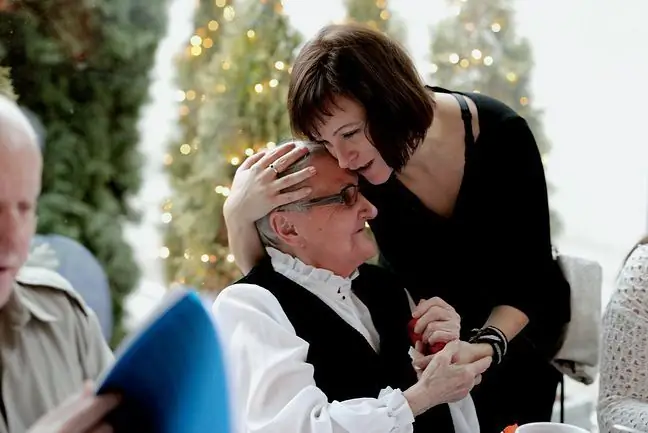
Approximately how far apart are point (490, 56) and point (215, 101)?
123 cm

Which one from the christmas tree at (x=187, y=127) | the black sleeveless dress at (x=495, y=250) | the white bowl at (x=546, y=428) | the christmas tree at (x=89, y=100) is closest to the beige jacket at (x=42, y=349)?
the white bowl at (x=546, y=428)

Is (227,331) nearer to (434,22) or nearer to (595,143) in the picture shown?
(434,22)

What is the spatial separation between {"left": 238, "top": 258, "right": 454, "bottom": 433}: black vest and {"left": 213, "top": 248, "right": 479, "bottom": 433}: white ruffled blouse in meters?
0.04

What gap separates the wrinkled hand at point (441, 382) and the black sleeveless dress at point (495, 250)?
352 millimetres

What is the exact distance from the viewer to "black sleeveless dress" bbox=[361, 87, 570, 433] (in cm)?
173

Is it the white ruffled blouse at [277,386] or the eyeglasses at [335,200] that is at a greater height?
the eyeglasses at [335,200]

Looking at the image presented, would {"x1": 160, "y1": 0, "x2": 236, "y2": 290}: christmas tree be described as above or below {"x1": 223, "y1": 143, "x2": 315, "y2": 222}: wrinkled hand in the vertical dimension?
below

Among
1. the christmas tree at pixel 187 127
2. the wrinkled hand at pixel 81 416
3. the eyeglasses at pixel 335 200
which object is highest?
the wrinkled hand at pixel 81 416

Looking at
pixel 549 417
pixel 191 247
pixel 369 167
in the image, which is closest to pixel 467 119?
pixel 369 167

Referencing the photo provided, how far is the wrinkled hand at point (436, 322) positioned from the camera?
1442 mm

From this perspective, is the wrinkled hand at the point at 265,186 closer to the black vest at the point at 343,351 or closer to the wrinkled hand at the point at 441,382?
the black vest at the point at 343,351

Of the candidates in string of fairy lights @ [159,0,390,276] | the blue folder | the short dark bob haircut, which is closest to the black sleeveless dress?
the short dark bob haircut

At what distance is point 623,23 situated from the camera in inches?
137

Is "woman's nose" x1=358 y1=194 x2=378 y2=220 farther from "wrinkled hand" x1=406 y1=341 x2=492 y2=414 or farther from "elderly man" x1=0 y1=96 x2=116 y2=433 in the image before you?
"elderly man" x1=0 y1=96 x2=116 y2=433
